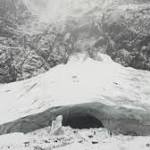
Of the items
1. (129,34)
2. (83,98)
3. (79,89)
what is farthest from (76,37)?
(83,98)

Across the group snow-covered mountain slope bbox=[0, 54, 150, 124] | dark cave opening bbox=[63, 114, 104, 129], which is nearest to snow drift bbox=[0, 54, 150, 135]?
snow-covered mountain slope bbox=[0, 54, 150, 124]

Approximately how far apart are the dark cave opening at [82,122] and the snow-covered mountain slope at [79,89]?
1409mm

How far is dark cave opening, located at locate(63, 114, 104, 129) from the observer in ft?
69.7

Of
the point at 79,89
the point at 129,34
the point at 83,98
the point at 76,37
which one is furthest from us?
the point at 76,37

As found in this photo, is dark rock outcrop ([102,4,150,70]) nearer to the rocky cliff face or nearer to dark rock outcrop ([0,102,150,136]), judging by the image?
the rocky cliff face

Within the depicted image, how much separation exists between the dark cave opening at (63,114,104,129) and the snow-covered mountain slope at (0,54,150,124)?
141cm

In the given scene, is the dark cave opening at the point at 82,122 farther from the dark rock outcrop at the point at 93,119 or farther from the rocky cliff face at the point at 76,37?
the rocky cliff face at the point at 76,37

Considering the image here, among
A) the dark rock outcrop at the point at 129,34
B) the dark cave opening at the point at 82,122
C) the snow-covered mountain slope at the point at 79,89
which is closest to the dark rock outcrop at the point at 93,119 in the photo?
the dark cave opening at the point at 82,122

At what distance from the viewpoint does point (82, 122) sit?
857 inches

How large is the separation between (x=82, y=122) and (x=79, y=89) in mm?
3202

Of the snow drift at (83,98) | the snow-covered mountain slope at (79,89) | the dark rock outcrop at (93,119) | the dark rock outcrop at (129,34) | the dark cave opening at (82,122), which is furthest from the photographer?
the dark rock outcrop at (129,34)

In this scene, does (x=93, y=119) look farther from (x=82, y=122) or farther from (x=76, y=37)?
(x=76, y=37)

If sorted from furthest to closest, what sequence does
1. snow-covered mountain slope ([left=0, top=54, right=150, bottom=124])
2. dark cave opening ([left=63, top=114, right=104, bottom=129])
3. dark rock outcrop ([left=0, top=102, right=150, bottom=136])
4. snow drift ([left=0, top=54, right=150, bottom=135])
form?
snow-covered mountain slope ([left=0, top=54, right=150, bottom=124])
dark cave opening ([left=63, top=114, right=104, bottom=129])
snow drift ([left=0, top=54, right=150, bottom=135])
dark rock outcrop ([left=0, top=102, right=150, bottom=136])

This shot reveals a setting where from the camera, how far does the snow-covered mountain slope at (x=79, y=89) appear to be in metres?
22.0
